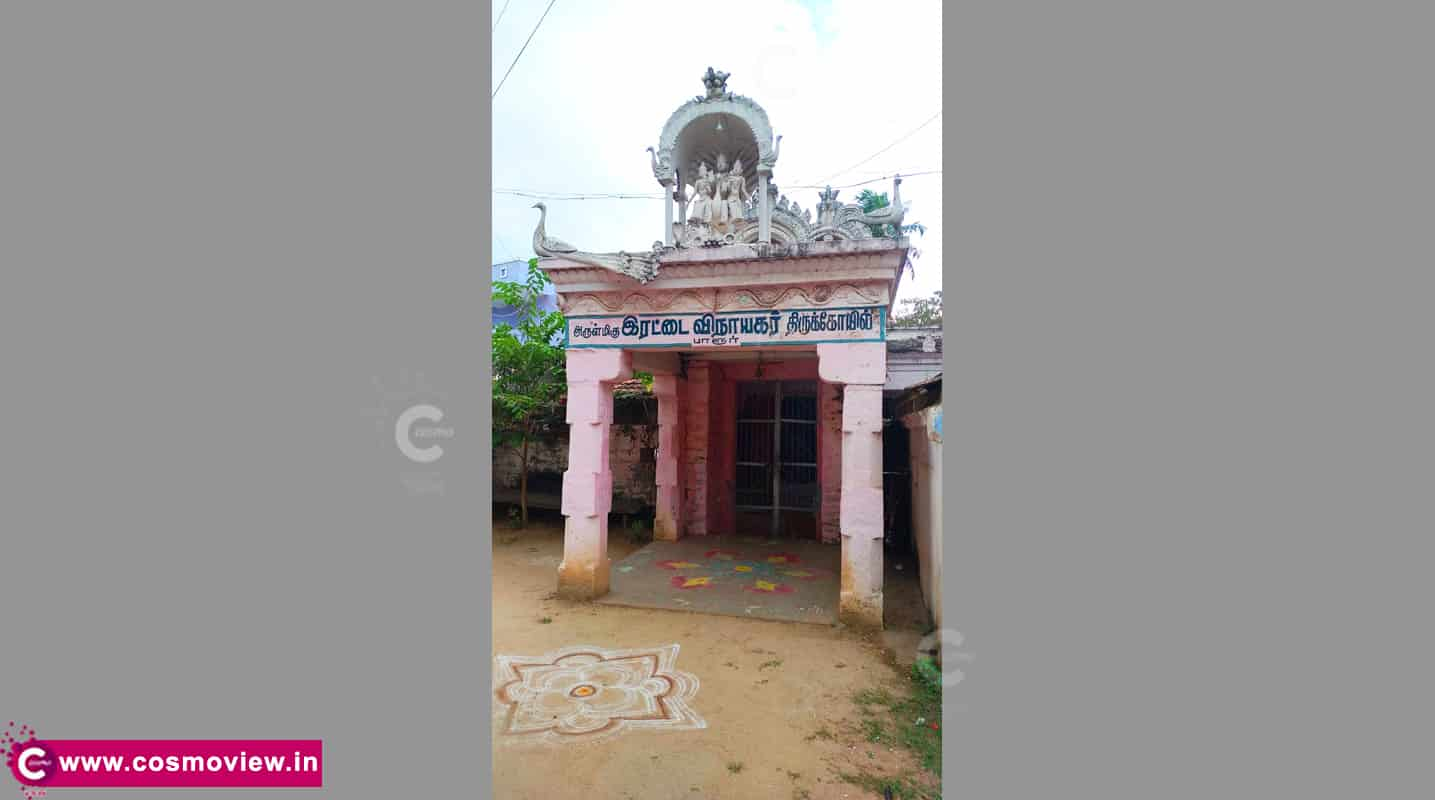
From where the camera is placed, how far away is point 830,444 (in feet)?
30.8

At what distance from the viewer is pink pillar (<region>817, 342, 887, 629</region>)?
5684 millimetres

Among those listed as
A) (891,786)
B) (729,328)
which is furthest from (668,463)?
(891,786)

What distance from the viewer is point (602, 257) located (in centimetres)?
623

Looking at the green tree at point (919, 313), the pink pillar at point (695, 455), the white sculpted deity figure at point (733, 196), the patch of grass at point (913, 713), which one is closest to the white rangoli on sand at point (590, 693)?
the patch of grass at point (913, 713)

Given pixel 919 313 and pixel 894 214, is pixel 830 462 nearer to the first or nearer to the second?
pixel 894 214

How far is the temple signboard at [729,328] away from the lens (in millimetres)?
5891

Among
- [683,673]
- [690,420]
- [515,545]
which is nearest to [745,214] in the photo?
[690,420]

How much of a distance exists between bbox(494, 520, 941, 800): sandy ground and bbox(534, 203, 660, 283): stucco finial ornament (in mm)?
3457

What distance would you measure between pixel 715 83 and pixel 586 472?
443 cm

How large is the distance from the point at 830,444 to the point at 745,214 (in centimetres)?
409

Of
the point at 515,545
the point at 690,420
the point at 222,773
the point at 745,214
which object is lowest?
the point at 515,545

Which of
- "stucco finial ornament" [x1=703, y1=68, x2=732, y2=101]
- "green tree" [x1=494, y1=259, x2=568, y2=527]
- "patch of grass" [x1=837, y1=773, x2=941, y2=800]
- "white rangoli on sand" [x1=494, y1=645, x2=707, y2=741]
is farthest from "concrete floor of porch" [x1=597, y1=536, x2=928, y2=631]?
"stucco finial ornament" [x1=703, y1=68, x2=732, y2=101]

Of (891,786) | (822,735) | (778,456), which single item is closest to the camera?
(891,786)

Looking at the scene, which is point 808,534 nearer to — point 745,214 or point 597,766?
point 745,214
